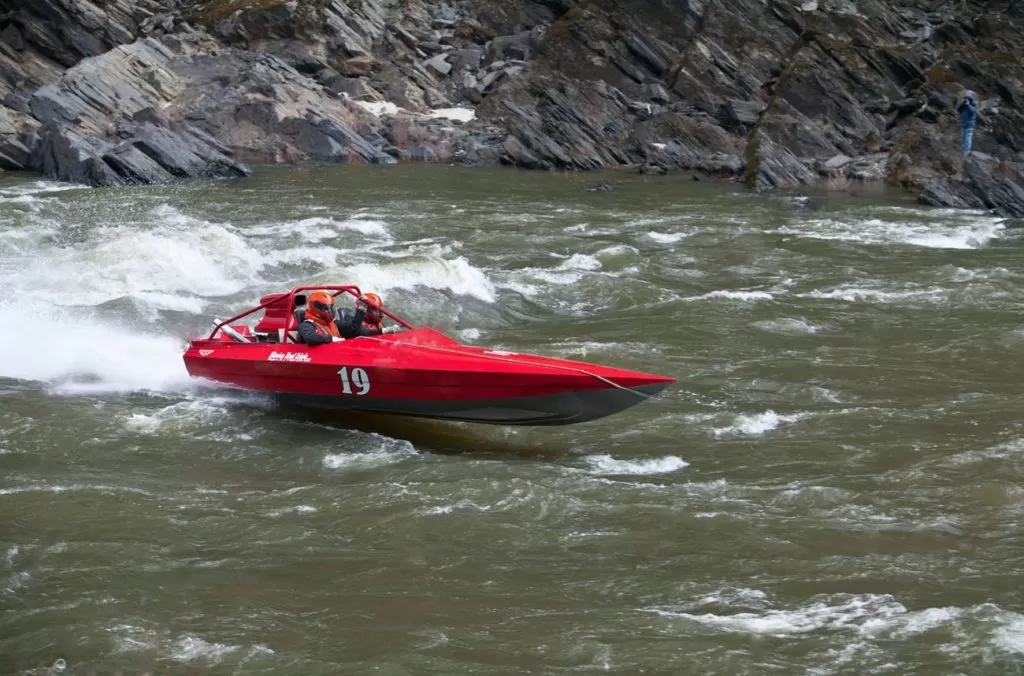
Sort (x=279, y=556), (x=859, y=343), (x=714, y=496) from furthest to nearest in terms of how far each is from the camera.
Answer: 1. (x=859, y=343)
2. (x=714, y=496)
3. (x=279, y=556)

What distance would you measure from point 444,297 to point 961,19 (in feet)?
101

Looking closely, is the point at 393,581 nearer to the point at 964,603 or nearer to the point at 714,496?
the point at 714,496

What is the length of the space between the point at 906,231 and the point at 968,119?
279 inches

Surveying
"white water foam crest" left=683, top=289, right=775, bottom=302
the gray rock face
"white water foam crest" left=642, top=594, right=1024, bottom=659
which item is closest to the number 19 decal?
"white water foam crest" left=642, top=594, right=1024, bottom=659

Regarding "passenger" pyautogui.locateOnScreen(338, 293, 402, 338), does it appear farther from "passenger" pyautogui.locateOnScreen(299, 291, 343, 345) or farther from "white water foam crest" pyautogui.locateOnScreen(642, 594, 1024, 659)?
"white water foam crest" pyautogui.locateOnScreen(642, 594, 1024, 659)

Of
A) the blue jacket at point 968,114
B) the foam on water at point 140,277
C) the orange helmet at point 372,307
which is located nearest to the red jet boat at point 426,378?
the orange helmet at point 372,307

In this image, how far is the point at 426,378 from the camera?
10.8m

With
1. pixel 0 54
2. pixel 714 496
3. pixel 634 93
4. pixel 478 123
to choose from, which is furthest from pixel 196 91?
pixel 714 496

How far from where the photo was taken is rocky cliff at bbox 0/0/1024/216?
31.3 metres

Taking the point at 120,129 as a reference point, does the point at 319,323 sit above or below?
below

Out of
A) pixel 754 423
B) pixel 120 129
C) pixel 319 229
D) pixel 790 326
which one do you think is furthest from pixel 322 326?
pixel 120 129

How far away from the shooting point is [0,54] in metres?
39.0

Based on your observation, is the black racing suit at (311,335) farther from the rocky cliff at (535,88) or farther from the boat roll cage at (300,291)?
the rocky cliff at (535,88)

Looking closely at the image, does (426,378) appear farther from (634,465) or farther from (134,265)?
(134,265)
